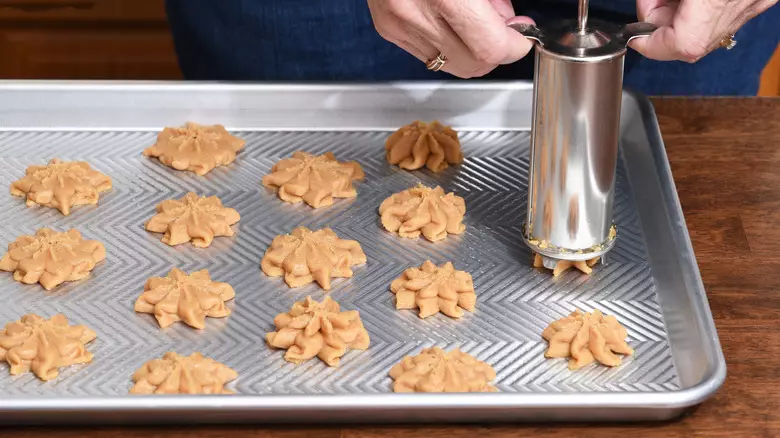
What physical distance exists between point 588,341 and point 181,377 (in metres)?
0.41

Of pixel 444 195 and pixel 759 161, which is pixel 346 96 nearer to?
pixel 444 195

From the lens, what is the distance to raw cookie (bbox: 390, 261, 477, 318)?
1.15 meters

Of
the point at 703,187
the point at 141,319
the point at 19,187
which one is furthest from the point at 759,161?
the point at 19,187

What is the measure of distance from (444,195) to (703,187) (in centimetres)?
Answer: 32

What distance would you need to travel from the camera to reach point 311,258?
1.20 meters

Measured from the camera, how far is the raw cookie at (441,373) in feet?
3.35

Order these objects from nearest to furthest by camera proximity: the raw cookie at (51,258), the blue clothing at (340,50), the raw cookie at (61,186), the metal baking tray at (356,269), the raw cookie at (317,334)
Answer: the metal baking tray at (356,269) → the raw cookie at (317,334) → the raw cookie at (51,258) → the raw cookie at (61,186) → the blue clothing at (340,50)

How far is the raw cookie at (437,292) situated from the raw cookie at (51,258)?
353 millimetres

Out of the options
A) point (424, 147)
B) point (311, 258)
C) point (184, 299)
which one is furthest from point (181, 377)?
point (424, 147)

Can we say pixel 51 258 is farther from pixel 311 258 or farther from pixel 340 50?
pixel 340 50

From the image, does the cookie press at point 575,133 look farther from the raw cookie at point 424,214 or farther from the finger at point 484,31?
the raw cookie at point 424,214

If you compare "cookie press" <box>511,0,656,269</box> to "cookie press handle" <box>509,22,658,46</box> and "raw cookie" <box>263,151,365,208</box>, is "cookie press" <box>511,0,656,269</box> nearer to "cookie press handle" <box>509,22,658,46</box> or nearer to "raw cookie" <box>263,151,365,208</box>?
"cookie press handle" <box>509,22,658,46</box>

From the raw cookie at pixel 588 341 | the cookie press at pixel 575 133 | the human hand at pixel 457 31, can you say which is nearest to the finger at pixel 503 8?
the human hand at pixel 457 31

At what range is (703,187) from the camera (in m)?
1.32
